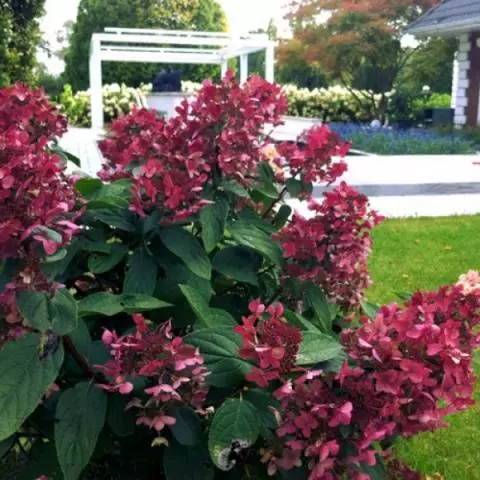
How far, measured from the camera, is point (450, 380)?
1133mm

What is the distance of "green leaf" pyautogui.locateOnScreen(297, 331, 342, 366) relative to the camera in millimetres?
1196

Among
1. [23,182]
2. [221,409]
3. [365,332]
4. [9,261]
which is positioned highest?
[23,182]

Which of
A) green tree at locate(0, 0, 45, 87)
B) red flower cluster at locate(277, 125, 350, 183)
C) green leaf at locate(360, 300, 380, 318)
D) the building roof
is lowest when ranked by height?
green leaf at locate(360, 300, 380, 318)

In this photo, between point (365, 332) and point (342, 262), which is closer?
point (365, 332)

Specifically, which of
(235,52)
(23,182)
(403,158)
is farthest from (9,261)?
(235,52)

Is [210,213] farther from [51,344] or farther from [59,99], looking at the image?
[59,99]

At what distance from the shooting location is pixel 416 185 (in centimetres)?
861

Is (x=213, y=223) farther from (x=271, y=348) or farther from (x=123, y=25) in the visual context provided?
(x=123, y=25)

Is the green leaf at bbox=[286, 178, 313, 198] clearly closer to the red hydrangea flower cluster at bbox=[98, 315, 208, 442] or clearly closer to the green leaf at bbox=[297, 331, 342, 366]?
the green leaf at bbox=[297, 331, 342, 366]

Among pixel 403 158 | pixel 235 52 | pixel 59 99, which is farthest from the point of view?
pixel 59 99

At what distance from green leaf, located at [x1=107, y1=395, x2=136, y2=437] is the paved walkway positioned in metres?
5.17


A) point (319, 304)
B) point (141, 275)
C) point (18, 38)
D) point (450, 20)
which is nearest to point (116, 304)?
point (141, 275)

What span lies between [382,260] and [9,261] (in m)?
4.44

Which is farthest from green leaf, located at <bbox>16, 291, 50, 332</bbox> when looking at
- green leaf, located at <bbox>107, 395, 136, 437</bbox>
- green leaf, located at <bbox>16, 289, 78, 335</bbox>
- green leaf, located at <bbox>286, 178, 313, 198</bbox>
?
green leaf, located at <bbox>286, 178, 313, 198</bbox>
